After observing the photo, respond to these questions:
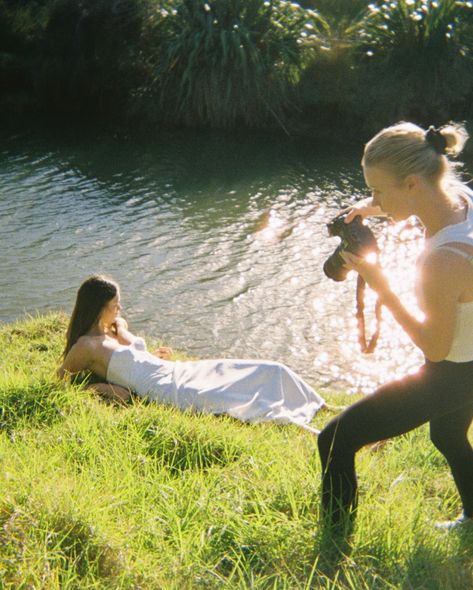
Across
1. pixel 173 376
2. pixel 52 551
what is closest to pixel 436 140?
pixel 52 551

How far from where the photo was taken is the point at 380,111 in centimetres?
1552

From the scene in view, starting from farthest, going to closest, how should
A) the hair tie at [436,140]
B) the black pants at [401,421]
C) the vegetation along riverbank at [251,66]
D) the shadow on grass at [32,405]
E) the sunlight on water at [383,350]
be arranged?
the vegetation along riverbank at [251,66] → the sunlight on water at [383,350] → the shadow on grass at [32,405] → the black pants at [401,421] → the hair tie at [436,140]

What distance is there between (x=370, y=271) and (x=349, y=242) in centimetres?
15

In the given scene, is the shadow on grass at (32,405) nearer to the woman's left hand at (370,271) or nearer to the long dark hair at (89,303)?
the long dark hair at (89,303)

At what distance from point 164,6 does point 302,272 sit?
932 centimetres

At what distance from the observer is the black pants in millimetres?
2682

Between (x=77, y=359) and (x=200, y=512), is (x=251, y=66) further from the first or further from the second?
(x=200, y=512)

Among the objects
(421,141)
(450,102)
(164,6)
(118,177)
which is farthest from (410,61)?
(421,141)

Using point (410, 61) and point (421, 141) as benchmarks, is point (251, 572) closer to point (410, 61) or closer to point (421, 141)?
point (421, 141)

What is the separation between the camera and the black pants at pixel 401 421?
106 inches

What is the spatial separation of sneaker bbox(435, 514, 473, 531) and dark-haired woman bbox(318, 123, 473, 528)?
1.32 ft

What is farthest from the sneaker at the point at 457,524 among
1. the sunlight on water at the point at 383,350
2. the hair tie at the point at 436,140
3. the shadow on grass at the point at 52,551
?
the sunlight on water at the point at 383,350

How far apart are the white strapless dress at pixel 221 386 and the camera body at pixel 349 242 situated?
81.9 inches

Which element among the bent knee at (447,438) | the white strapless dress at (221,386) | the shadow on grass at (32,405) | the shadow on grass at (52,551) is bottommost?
the white strapless dress at (221,386)
